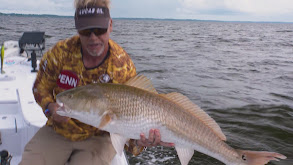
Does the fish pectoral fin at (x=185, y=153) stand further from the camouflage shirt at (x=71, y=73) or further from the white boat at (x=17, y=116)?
the white boat at (x=17, y=116)

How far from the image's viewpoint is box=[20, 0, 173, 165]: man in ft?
9.73

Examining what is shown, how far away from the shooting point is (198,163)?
6383 mm

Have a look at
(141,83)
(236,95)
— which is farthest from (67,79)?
(236,95)

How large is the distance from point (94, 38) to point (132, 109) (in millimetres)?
907

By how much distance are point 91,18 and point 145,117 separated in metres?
1.17

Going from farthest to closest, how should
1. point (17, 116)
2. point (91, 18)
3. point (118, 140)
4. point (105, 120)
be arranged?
point (17, 116) → point (91, 18) → point (118, 140) → point (105, 120)

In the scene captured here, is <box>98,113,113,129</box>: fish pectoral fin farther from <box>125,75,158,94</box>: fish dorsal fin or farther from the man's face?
the man's face

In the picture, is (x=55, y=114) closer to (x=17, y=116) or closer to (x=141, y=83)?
(x=141, y=83)

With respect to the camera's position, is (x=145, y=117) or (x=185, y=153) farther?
(x=185, y=153)

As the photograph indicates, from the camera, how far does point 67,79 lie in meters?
3.06

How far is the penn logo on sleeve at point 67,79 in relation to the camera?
3.04 m

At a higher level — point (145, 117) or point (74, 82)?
point (74, 82)

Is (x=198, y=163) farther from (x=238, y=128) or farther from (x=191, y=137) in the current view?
(x=191, y=137)

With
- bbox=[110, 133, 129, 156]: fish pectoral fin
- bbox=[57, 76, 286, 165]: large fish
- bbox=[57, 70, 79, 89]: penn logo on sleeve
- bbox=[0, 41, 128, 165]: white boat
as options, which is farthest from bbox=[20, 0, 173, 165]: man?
bbox=[0, 41, 128, 165]: white boat
